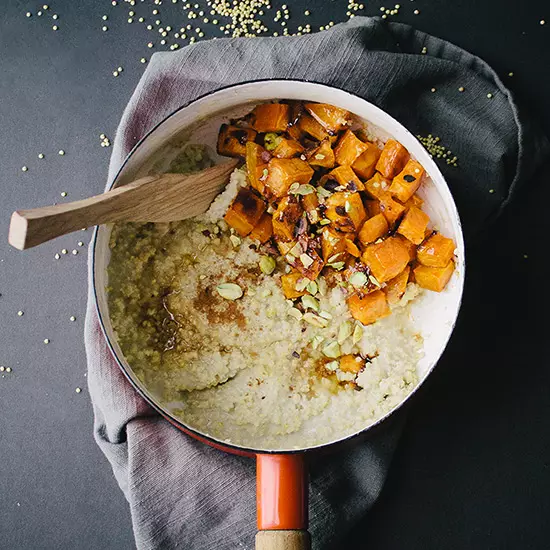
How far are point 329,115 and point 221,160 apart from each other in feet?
0.85

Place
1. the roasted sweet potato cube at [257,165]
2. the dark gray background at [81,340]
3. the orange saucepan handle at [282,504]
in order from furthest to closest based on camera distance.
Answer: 1. the dark gray background at [81,340]
2. the roasted sweet potato cube at [257,165]
3. the orange saucepan handle at [282,504]

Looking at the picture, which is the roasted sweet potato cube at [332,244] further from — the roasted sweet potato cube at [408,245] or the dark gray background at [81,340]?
the dark gray background at [81,340]

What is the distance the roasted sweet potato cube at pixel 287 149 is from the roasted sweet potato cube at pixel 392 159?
6.6 inches

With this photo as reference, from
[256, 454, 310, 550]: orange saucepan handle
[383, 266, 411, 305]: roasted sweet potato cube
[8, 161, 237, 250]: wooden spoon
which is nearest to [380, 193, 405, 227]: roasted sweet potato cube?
[383, 266, 411, 305]: roasted sweet potato cube

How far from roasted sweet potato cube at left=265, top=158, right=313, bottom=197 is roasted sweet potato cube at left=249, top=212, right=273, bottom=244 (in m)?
0.06

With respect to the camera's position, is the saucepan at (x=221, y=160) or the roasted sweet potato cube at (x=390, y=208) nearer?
the saucepan at (x=221, y=160)

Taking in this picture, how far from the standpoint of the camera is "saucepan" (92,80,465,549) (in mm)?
1230

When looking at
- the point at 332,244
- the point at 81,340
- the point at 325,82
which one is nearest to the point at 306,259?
the point at 332,244

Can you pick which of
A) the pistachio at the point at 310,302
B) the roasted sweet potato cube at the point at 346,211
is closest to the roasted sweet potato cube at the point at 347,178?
the roasted sweet potato cube at the point at 346,211

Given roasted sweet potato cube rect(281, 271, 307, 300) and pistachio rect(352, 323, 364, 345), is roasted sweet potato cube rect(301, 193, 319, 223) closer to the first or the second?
roasted sweet potato cube rect(281, 271, 307, 300)

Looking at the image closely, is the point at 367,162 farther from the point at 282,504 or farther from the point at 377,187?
the point at 282,504

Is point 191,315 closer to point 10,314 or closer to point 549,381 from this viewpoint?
point 10,314

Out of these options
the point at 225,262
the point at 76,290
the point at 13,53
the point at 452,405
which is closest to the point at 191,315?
the point at 225,262

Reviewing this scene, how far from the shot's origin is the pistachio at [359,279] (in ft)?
4.71
